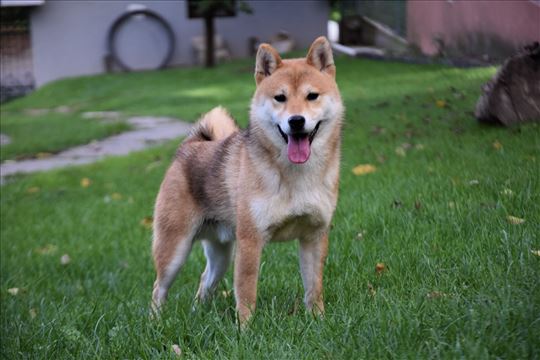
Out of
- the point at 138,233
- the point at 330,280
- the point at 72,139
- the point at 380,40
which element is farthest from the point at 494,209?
the point at 380,40

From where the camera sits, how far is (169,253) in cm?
480

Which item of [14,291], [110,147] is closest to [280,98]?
[14,291]

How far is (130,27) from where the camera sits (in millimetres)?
25812

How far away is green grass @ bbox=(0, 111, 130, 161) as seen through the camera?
1230 centimetres

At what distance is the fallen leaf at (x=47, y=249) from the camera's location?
7078 millimetres

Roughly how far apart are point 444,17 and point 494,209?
5255 millimetres

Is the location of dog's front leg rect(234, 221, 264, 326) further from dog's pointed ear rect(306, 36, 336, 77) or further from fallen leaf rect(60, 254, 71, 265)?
fallen leaf rect(60, 254, 71, 265)

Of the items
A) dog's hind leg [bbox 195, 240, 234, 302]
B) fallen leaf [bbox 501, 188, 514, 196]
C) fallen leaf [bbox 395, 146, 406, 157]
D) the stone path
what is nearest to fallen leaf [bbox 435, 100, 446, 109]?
fallen leaf [bbox 395, 146, 406, 157]

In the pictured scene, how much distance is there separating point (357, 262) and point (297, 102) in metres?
1.19

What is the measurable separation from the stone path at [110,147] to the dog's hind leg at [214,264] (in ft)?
19.7

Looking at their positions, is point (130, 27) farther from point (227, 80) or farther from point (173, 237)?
point (173, 237)

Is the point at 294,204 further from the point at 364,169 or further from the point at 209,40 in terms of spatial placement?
the point at 209,40

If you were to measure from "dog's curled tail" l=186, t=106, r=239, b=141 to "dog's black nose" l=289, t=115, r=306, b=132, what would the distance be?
1.34 meters

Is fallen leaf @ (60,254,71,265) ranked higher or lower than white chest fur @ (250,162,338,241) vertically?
lower
